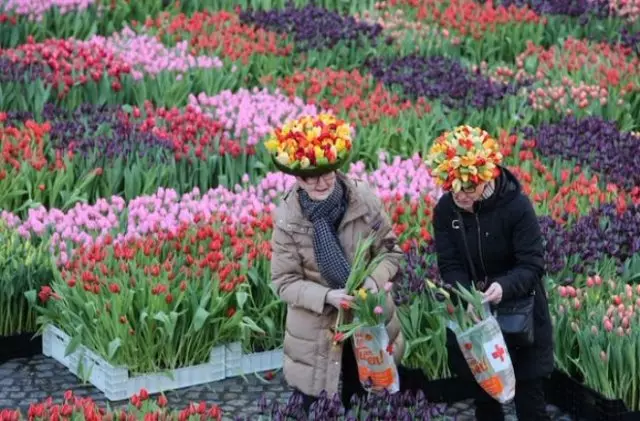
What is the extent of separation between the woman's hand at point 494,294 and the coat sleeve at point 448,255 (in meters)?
0.15

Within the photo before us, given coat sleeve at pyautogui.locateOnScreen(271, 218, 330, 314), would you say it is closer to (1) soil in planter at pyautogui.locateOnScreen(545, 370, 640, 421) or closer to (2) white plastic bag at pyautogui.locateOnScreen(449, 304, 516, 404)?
(2) white plastic bag at pyautogui.locateOnScreen(449, 304, 516, 404)

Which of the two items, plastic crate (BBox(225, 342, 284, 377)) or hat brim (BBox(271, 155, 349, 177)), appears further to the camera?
plastic crate (BBox(225, 342, 284, 377))

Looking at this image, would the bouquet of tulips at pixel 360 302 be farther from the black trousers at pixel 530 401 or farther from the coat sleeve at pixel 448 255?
the black trousers at pixel 530 401

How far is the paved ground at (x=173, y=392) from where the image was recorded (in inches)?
279

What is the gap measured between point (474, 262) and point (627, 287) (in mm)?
1494

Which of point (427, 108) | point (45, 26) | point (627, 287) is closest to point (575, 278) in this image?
point (627, 287)

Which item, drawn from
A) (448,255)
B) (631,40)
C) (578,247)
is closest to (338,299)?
(448,255)

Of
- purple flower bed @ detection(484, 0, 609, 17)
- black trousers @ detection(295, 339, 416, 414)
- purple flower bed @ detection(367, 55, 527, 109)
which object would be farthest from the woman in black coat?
purple flower bed @ detection(484, 0, 609, 17)

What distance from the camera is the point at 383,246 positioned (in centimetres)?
620

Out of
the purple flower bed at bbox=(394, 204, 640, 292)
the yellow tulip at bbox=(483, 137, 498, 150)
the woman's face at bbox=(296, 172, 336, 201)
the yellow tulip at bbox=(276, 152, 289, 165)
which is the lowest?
the purple flower bed at bbox=(394, 204, 640, 292)

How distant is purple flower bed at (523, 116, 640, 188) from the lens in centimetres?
984

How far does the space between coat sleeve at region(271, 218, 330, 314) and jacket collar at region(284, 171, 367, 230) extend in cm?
8

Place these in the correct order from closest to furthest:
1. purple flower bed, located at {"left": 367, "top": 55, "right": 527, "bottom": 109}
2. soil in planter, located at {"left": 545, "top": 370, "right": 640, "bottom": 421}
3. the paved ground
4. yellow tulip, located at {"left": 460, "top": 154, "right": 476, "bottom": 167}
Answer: yellow tulip, located at {"left": 460, "top": 154, "right": 476, "bottom": 167} < soil in planter, located at {"left": 545, "top": 370, "right": 640, "bottom": 421} < the paved ground < purple flower bed, located at {"left": 367, "top": 55, "right": 527, "bottom": 109}

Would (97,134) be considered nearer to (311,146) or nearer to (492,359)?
(311,146)
